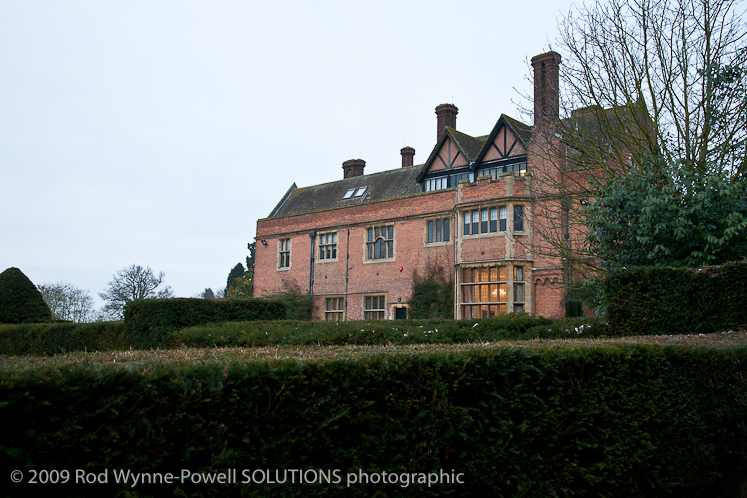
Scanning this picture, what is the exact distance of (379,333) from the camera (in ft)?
32.9

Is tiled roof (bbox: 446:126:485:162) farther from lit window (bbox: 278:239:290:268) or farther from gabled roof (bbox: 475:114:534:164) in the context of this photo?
lit window (bbox: 278:239:290:268)

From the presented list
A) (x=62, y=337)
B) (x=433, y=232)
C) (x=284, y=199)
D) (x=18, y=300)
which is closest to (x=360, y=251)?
(x=433, y=232)

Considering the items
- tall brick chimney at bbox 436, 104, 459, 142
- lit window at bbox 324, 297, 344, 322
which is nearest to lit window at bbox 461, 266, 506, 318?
lit window at bbox 324, 297, 344, 322

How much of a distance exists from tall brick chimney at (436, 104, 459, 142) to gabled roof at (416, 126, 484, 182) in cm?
155

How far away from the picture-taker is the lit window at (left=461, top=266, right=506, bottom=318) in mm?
21734

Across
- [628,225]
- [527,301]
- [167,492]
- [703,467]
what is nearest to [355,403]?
[167,492]

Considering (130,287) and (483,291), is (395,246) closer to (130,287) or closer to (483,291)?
(483,291)

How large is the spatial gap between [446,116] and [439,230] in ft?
26.9

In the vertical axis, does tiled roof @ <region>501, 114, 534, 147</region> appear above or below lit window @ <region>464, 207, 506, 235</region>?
above

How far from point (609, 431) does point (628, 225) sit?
22.0ft

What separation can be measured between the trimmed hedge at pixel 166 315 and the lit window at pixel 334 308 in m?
15.4

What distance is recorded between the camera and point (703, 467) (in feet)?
17.8

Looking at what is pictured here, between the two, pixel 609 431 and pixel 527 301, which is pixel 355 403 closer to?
pixel 609 431

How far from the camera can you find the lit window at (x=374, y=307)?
2669 cm
